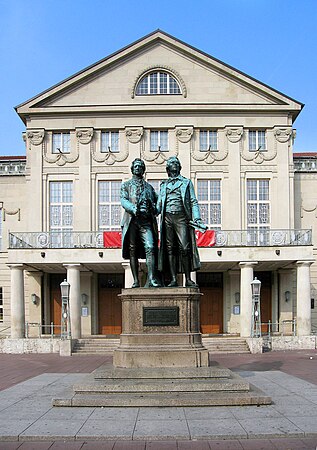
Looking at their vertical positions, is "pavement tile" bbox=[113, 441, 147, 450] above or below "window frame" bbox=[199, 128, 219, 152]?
below

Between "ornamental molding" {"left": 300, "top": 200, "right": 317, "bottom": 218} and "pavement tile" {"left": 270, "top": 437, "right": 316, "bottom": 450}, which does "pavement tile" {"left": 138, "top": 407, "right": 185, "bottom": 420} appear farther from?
"ornamental molding" {"left": 300, "top": 200, "right": 317, "bottom": 218}

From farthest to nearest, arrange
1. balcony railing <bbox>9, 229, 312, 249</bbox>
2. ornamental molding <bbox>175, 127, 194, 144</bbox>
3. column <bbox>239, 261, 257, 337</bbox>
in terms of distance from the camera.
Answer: ornamental molding <bbox>175, 127, 194, 144</bbox> → balcony railing <bbox>9, 229, 312, 249</bbox> → column <bbox>239, 261, 257, 337</bbox>

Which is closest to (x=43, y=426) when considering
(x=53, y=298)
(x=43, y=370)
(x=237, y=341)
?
(x=43, y=370)

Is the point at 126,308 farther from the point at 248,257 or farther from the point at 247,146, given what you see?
the point at 247,146

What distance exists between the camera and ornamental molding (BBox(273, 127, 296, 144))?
35.0m

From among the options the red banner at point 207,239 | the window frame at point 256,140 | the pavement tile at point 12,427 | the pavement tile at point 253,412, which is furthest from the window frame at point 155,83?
the pavement tile at point 12,427

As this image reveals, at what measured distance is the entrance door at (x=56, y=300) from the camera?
116 feet

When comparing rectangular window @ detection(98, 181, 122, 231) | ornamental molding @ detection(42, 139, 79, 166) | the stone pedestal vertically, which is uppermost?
ornamental molding @ detection(42, 139, 79, 166)

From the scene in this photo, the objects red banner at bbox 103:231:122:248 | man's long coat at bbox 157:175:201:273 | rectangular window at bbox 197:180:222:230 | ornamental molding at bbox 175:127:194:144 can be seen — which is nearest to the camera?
man's long coat at bbox 157:175:201:273

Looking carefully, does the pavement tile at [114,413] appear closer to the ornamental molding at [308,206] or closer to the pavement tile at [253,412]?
the pavement tile at [253,412]

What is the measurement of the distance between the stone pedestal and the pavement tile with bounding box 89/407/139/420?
5.02 ft

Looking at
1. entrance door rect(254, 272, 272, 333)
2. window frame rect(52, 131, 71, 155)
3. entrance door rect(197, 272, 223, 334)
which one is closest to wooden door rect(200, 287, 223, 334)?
entrance door rect(197, 272, 223, 334)

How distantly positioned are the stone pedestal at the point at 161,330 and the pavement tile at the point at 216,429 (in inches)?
91.7

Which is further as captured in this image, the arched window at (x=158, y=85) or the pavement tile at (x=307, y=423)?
the arched window at (x=158, y=85)
